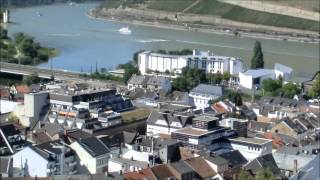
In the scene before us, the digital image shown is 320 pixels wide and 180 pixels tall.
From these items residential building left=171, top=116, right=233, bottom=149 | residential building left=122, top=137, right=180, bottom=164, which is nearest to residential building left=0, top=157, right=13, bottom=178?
residential building left=122, top=137, right=180, bottom=164

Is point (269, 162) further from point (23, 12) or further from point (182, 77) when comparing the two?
point (23, 12)

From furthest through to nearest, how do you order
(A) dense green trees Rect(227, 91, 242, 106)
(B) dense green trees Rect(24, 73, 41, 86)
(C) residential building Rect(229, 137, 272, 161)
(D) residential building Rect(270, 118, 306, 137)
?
(B) dense green trees Rect(24, 73, 41, 86) < (A) dense green trees Rect(227, 91, 242, 106) < (D) residential building Rect(270, 118, 306, 137) < (C) residential building Rect(229, 137, 272, 161)

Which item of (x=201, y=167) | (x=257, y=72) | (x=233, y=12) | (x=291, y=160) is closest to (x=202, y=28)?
(x=233, y=12)

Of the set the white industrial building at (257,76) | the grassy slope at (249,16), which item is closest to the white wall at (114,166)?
the white industrial building at (257,76)

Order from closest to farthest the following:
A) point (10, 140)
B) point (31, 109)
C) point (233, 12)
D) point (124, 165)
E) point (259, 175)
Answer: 1. point (259, 175)
2. point (124, 165)
3. point (10, 140)
4. point (31, 109)
5. point (233, 12)

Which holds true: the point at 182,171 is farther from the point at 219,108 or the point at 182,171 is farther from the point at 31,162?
the point at 219,108

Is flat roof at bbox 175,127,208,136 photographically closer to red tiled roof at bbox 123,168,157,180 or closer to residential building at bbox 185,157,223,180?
residential building at bbox 185,157,223,180
